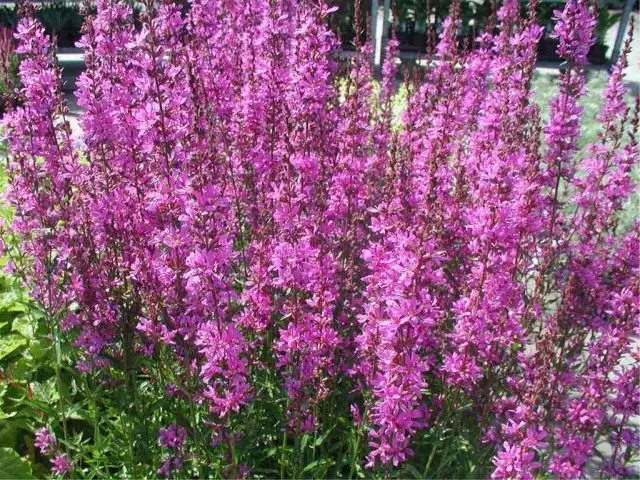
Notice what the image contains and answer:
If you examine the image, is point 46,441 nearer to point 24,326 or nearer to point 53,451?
point 53,451


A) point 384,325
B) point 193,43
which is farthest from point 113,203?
point 384,325

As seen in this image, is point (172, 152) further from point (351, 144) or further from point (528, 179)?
point (528, 179)

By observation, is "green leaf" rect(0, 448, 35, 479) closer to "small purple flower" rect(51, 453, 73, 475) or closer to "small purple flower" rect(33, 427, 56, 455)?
"small purple flower" rect(33, 427, 56, 455)

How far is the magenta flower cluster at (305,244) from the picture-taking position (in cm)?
245

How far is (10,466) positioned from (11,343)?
981mm

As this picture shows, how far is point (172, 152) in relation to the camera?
253 centimetres

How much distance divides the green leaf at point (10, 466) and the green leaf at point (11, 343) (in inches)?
32.4

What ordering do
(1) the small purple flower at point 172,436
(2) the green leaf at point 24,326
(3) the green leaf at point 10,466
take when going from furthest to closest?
1. (2) the green leaf at point 24,326
2. (3) the green leaf at point 10,466
3. (1) the small purple flower at point 172,436

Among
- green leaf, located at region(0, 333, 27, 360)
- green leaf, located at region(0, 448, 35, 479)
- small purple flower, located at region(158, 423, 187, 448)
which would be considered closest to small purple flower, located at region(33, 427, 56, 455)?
green leaf, located at region(0, 448, 35, 479)

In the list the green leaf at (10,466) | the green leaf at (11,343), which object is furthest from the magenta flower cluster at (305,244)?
the green leaf at (11,343)

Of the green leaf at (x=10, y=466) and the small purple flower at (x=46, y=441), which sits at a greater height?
the small purple flower at (x=46, y=441)

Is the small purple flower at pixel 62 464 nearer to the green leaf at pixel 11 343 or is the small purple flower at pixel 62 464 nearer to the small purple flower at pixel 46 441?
the small purple flower at pixel 46 441

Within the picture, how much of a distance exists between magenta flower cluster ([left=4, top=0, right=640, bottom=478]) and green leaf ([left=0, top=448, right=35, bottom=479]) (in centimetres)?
36

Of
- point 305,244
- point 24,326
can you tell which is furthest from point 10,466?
point 305,244
